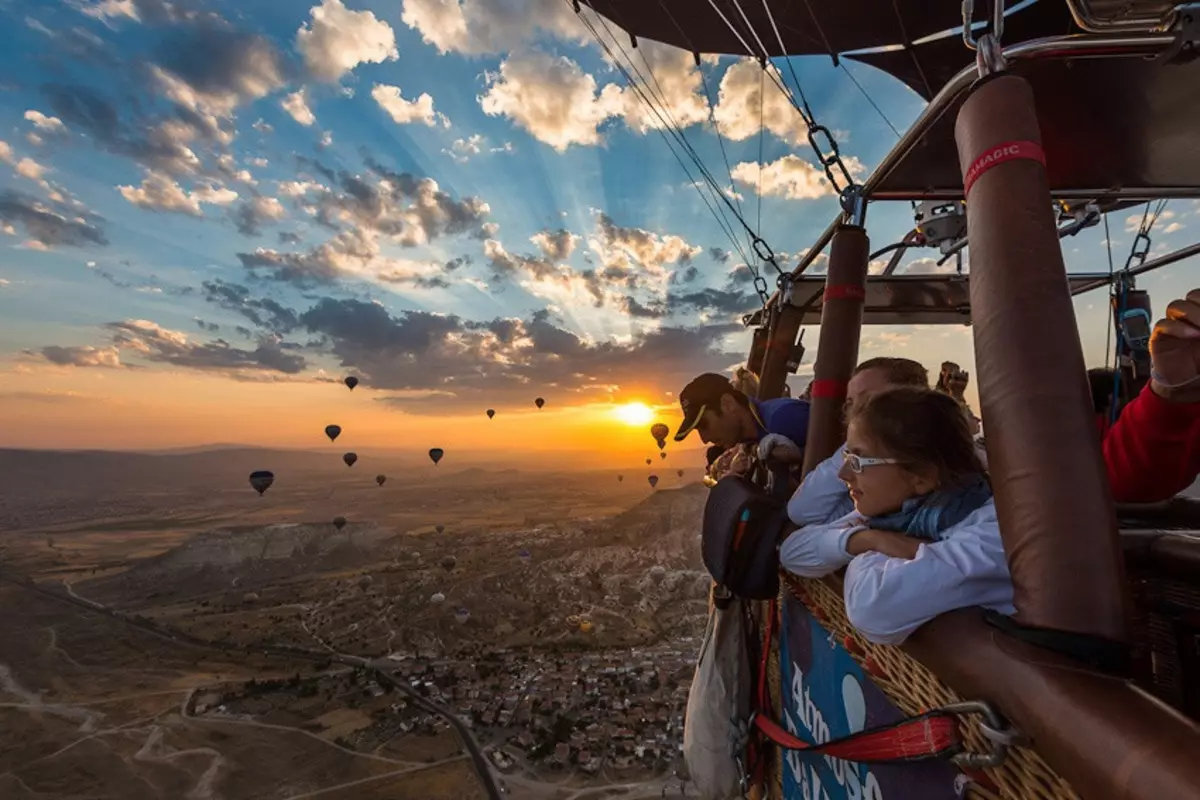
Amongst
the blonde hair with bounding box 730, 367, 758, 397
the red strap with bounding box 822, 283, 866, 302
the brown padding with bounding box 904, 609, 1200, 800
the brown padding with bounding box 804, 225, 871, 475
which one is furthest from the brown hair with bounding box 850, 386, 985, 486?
→ the blonde hair with bounding box 730, 367, 758, 397

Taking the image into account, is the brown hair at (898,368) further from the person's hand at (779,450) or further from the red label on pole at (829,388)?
the person's hand at (779,450)

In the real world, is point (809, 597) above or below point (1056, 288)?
below

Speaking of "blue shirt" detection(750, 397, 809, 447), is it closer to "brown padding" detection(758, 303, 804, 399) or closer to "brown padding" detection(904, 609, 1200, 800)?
"brown padding" detection(758, 303, 804, 399)

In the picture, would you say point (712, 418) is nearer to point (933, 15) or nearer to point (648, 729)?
point (933, 15)

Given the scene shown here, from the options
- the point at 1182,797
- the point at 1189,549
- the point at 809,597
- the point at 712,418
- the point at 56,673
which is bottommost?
the point at 56,673

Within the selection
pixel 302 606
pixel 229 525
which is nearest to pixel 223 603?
pixel 302 606

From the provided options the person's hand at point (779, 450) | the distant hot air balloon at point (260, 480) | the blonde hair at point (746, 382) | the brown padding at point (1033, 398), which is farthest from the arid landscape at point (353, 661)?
the brown padding at point (1033, 398)
